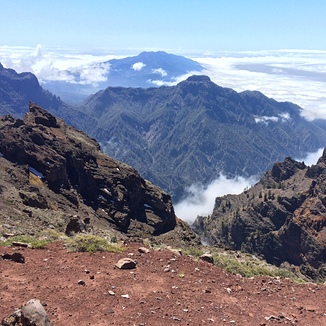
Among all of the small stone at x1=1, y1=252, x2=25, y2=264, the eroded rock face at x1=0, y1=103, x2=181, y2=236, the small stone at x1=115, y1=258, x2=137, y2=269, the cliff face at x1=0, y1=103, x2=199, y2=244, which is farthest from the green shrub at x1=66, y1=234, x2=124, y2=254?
the eroded rock face at x1=0, y1=103, x2=181, y2=236

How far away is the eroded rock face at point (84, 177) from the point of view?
6253 cm

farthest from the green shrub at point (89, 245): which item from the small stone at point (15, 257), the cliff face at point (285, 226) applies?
the cliff face at point (285, 226)

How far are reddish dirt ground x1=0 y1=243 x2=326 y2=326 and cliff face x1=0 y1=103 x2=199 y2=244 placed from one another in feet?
120

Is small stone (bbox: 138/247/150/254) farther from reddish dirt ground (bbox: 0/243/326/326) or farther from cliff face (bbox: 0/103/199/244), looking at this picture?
cliff face (bbox: 0/103/199/244)

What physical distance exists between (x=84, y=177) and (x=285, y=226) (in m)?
99.8

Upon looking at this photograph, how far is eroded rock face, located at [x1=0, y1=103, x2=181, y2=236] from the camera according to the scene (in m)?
62.5

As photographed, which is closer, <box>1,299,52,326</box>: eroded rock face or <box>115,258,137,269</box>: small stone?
<box>1,299,52,326</box>: eroded rock face

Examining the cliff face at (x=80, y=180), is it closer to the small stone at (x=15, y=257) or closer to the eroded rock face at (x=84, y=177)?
the eroded rock face at (x=84, y=177)

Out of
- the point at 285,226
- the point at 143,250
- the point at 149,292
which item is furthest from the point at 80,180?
the point at 285,226

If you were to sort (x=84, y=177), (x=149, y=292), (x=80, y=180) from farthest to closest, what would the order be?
(x=84, y=177) < (x=80, y=180) < (x=149, y=292)

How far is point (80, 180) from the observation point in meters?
68.3

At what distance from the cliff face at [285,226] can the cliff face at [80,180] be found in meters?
55.2

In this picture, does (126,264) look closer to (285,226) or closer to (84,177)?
(84,177)

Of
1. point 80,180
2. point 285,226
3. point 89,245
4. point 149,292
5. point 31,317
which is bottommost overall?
point 285,226
